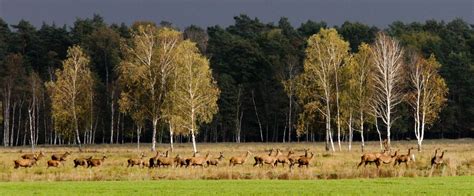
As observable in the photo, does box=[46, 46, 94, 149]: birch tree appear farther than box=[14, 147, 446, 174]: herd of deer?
Yes

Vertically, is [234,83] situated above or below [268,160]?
above

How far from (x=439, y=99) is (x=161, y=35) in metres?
26.2

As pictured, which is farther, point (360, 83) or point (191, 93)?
point (360, 83)

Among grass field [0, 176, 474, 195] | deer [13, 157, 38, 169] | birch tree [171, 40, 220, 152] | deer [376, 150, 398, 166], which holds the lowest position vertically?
grass field [0, 176, 474, 195]

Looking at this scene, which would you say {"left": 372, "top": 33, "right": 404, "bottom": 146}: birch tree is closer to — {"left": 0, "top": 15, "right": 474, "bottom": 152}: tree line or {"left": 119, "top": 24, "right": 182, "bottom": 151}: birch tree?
{"left": 0, "top": 15, "right": 474, "bottom": 152}: tree line

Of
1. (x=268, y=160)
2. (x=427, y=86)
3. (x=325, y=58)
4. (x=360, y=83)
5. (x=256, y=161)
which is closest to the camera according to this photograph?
(x=268, y=160)

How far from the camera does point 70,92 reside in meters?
72.1

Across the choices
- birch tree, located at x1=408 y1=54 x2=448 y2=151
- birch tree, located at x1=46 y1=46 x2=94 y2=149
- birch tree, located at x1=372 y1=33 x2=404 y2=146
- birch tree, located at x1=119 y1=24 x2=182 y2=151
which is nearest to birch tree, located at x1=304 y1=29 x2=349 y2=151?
birch tree, located at x1=372 y1=33 x2=404 y2=146

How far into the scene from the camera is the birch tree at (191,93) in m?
63.1

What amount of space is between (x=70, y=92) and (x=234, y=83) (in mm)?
39878

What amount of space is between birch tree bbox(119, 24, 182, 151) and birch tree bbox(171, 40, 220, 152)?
1.30 metres

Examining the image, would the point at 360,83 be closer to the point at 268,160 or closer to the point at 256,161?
the point at 268,160

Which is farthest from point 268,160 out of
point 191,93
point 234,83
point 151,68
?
point 234,83

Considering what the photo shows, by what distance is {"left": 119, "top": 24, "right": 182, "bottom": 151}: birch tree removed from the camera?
65.4 meters
